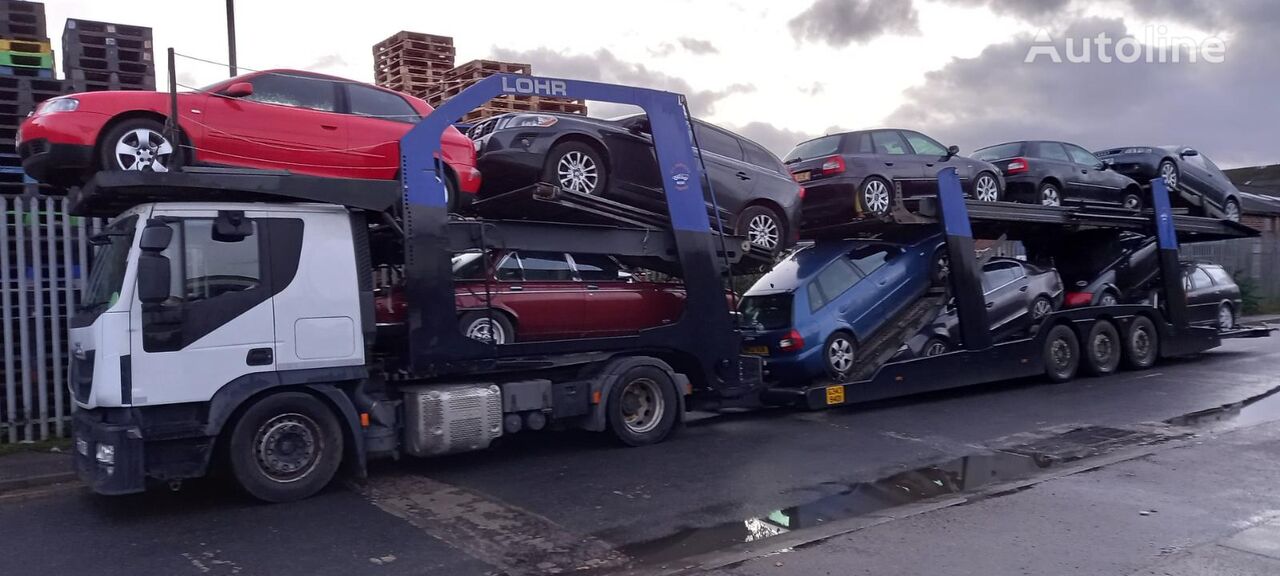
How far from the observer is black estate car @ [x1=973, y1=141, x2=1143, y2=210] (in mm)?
14289

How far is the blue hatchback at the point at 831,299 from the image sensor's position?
36.1 feet

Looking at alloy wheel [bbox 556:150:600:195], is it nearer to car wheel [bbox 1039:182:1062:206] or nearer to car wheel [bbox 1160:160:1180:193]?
car wheel [bbox 1039:182:1062:206]

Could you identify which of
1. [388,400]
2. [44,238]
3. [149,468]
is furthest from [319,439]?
[44,238]

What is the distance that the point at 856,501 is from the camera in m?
7.20

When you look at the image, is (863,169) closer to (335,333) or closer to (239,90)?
(335,333)

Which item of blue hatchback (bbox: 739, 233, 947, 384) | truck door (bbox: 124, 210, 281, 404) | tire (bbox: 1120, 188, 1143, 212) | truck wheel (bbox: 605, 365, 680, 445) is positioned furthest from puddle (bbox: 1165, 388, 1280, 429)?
truck door (bbox: 124, 210, 281, 404)

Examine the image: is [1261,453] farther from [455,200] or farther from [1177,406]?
[455,200]

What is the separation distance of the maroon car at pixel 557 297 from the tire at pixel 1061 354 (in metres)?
5.94

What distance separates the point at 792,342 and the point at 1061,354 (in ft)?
15.0

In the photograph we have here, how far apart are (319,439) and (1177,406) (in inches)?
361

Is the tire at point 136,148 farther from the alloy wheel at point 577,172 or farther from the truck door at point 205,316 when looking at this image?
the alloy wheel at point 577,172

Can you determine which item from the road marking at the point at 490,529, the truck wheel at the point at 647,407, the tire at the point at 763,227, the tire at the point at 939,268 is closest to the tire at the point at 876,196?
the tire at the point at 939,268

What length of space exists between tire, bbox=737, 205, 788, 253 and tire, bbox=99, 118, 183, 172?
561 cm

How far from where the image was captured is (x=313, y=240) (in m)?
7.33
